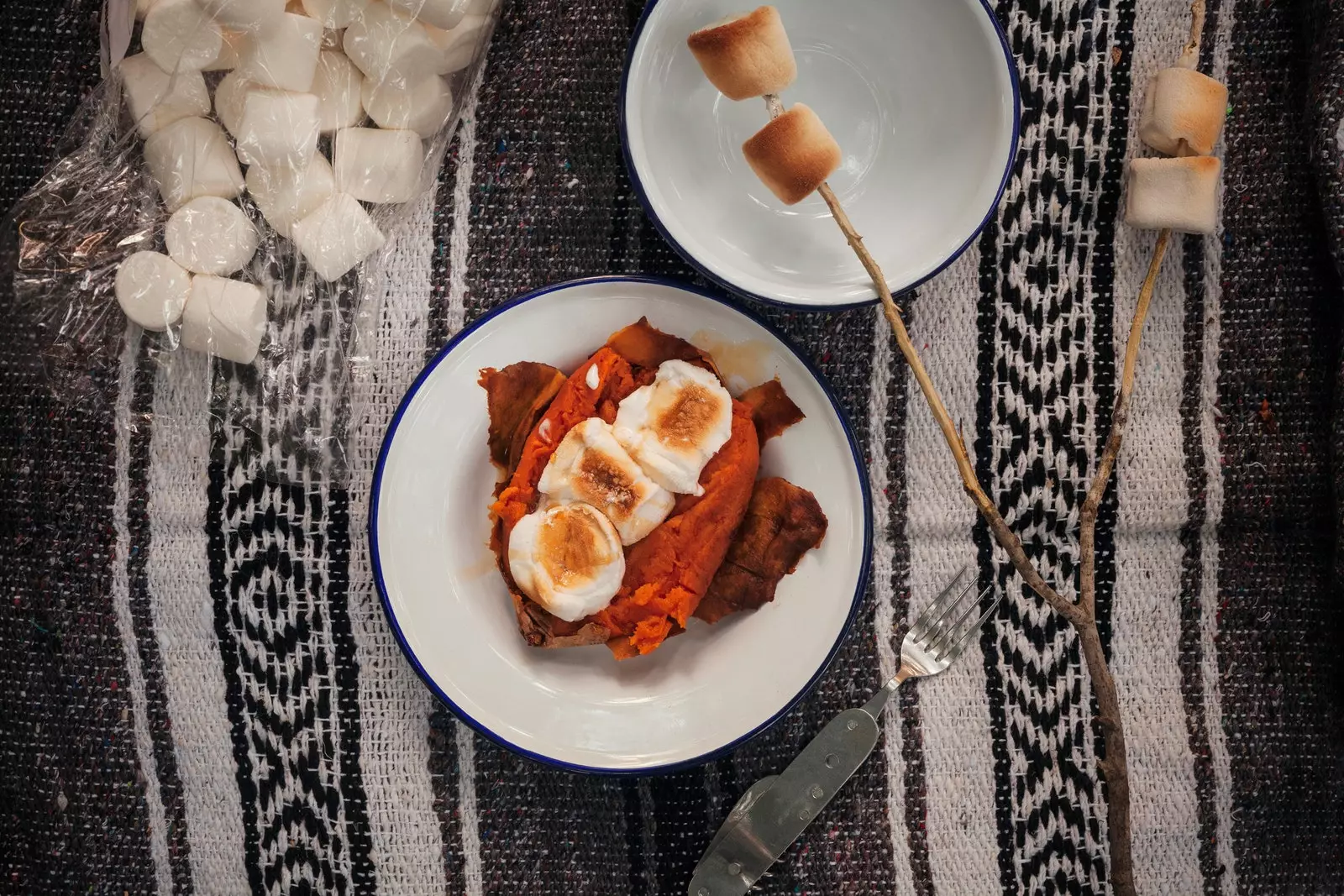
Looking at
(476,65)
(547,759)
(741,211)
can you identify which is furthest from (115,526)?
(741,211)

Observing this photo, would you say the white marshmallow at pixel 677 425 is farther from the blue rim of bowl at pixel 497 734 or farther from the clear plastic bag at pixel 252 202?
the clear plastic bag at pixel 252 202

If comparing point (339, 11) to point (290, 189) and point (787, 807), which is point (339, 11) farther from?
point (787, 807)

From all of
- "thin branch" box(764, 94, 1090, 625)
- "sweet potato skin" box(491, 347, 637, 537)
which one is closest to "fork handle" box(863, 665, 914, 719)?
"thin branch" box(764, 94, 1090, 625)

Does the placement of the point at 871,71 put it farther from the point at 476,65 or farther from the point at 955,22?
the point at 476,65

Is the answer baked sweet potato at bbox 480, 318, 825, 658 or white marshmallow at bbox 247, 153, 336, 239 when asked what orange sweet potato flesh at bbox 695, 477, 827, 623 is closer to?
baked sweet potato at bbox 480, 318, 825, 658

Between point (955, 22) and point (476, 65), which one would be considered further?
point (476, 65)

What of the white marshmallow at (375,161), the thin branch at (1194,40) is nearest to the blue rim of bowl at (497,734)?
the white marshmallow at (375,161)
